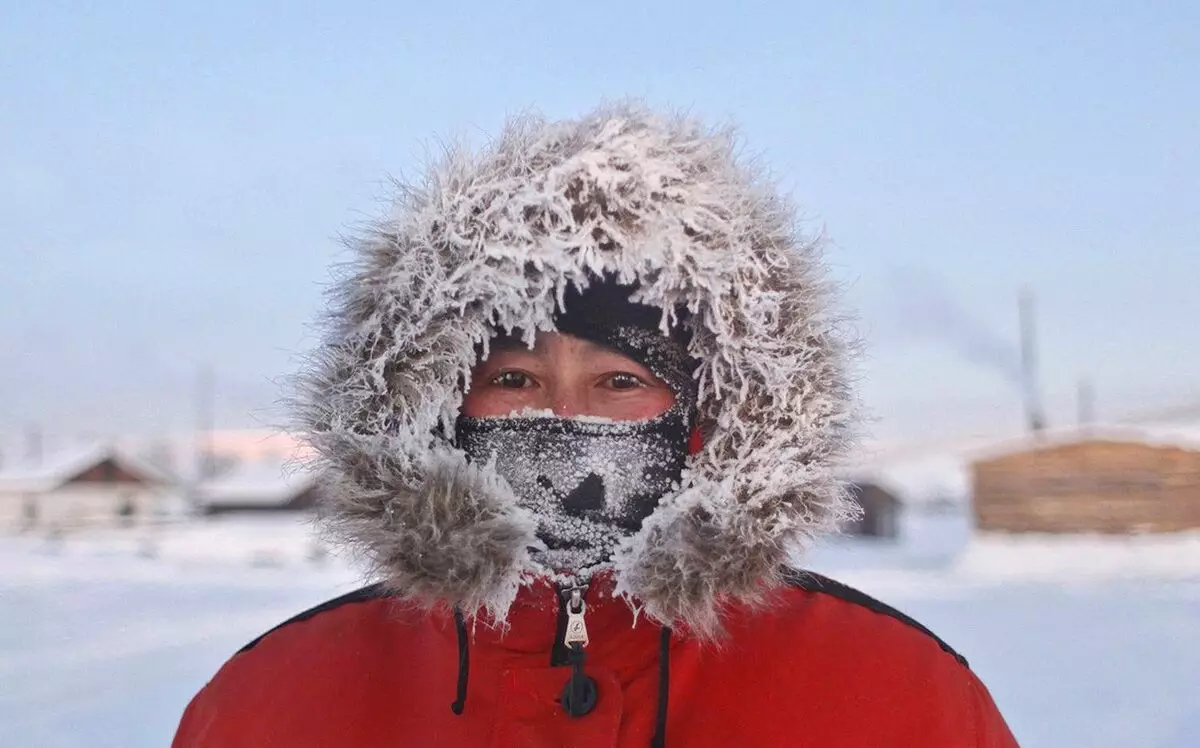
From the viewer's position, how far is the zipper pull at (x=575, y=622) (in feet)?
5.17

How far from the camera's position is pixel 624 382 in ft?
6.20

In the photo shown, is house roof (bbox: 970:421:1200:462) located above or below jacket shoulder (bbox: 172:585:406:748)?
→ below

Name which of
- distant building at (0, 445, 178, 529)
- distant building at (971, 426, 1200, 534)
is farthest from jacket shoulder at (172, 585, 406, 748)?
distant building at (0, 445, 178, 529)

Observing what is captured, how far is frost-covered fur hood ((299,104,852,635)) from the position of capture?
1637mm

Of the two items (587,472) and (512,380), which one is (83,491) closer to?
(512,380)

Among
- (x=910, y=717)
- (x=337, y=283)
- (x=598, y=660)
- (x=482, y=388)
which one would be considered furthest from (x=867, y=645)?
(x=337, y=283)

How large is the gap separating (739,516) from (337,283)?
36.5 inches

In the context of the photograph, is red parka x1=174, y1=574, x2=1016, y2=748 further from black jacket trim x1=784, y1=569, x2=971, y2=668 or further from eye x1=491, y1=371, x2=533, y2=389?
eye x1=491, y1=371, x2=533, y2=389

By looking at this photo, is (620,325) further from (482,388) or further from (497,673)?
(497,673)

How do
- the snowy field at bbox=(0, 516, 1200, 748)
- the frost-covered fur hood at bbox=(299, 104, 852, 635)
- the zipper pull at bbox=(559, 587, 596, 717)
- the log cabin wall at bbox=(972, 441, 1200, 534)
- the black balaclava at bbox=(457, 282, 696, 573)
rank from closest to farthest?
1. the zipper pull at bbox=(559, 587, 596, 717)
2. the frost-covered fur hood at bbox=(299, 104, 852, 635)
3. the black balaclava at bbox=(457, 282, 696, 573)
4. the snowy field at bbox=(0, 516, 1200, 748)
5. the log cabin wall at bbox=(972, 441, 1200, 534)

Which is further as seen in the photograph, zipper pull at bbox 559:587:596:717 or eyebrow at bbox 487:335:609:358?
eyebrow at bbox 487:335:609:358

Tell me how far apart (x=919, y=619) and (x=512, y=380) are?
811 centimetres

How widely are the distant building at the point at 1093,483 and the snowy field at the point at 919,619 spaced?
106 cm

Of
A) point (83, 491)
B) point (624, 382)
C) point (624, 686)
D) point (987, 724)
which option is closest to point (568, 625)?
point (624, 686)
